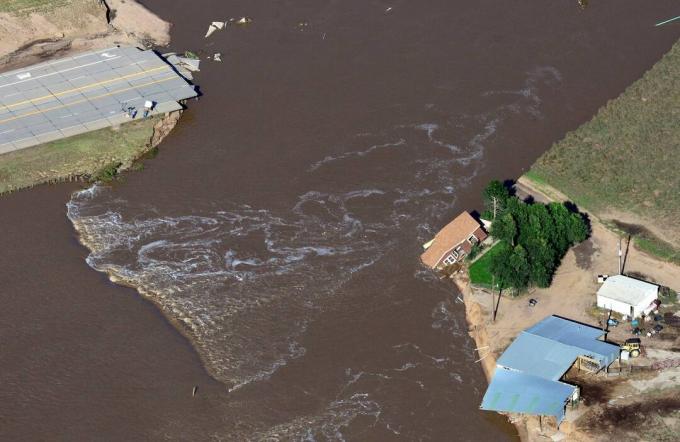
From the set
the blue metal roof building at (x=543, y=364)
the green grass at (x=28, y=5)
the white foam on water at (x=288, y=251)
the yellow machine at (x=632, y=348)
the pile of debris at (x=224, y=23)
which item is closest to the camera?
the blue metal roof building at (x=543, y=364)

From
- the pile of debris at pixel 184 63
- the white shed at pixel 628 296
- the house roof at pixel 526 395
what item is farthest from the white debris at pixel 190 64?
the house roof at pixel 526 395

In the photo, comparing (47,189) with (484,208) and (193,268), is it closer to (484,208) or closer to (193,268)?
(193,268)

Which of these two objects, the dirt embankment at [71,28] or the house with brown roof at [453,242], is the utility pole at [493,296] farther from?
the dirt embankment at [71,28]

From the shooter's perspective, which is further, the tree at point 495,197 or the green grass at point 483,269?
the tree at point 495,197

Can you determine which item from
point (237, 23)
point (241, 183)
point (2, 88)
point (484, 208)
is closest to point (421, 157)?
point (484, 208)

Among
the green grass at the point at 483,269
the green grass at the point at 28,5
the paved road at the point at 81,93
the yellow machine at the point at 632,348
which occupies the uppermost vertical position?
the yellow machine at the point at 632,348

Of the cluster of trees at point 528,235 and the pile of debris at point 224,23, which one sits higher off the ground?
the cluster of trees at point 528,235

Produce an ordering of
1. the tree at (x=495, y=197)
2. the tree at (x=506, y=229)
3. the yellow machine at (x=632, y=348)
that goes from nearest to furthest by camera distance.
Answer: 1. the yellow machine at (x=632, y=348)
2. the tree at (x=506, y=229)
3. the tree at (x=495, y=197)
